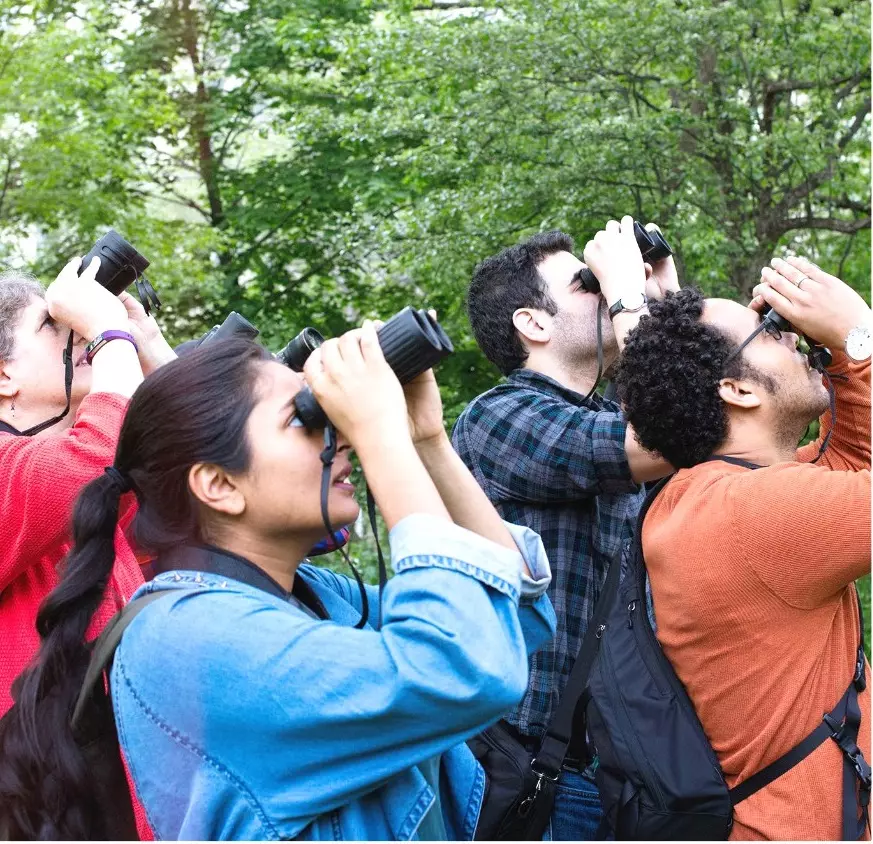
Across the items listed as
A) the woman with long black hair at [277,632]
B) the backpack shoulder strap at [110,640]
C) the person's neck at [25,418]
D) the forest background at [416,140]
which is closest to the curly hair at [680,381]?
the woman with long black hair at [277,632]

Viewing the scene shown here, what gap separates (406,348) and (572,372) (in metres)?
1.50

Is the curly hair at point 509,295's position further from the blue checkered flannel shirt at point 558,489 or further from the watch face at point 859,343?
the watch face at point 859,343

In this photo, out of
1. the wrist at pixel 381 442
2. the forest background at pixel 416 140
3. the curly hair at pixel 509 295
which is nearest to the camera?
the wrist at pixel 381 442

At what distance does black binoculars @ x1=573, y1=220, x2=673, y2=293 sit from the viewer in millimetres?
3016

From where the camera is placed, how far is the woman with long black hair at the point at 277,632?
4.47 feet

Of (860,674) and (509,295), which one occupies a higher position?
(509,295)

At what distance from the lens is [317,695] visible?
135 centimetres

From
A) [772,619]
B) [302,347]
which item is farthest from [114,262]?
[772,619]

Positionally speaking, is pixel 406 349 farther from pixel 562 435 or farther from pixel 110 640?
pixel 562 435

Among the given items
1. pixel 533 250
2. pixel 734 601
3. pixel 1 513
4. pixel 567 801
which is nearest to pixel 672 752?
pixel 734 601

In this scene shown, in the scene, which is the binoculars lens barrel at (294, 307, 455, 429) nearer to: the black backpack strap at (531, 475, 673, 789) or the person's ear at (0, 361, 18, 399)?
the black backpack strap at (531, 475, 673, 789)

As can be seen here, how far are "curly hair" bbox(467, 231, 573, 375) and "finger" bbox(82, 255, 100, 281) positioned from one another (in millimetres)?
1127

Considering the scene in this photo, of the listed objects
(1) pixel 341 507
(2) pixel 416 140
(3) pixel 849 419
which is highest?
(1) pixel 341 507

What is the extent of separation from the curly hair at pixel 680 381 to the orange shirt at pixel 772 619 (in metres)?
0.18
